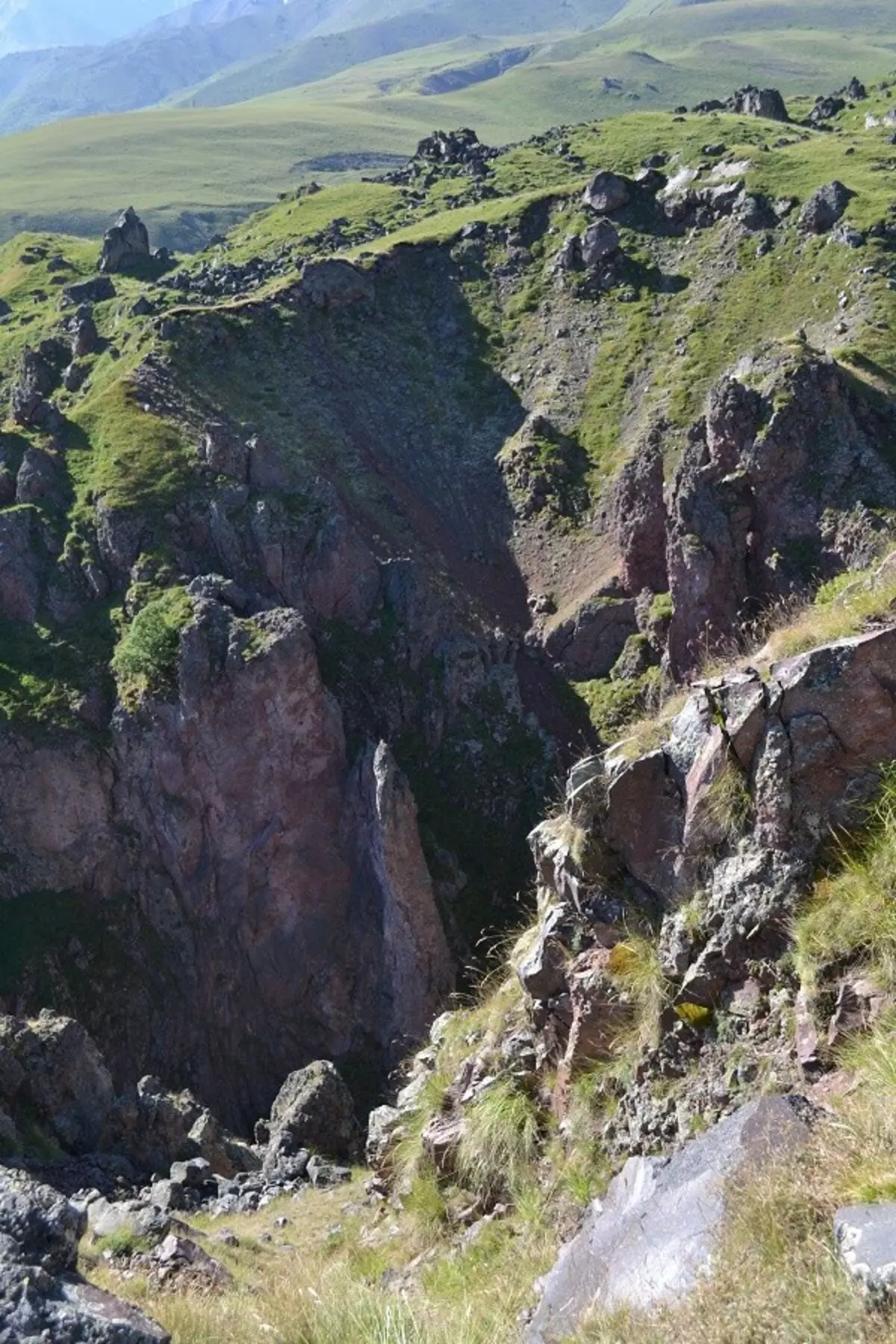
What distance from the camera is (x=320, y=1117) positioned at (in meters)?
28.6

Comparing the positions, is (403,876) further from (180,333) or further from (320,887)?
(180,333)

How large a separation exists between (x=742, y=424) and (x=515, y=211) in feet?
120

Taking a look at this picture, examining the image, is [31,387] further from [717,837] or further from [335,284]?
[717,837]

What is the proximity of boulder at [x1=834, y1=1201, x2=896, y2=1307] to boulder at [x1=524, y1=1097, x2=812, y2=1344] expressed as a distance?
40.7 inches

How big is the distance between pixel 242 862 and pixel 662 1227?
3766cm

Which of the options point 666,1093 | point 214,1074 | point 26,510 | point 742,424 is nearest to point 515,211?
point 742,424

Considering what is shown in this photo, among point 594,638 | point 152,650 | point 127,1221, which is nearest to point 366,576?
point 152,650

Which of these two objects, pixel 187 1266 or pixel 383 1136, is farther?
pixel 383 1136

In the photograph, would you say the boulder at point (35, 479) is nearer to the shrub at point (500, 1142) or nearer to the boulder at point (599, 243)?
the boulder at point (599, 243)

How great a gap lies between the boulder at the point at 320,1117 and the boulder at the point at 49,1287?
19.0 m

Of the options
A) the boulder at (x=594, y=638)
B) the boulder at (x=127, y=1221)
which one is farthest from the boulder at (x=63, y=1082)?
the boulder at (x=594, y=638)

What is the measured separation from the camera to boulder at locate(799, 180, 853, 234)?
216 ft

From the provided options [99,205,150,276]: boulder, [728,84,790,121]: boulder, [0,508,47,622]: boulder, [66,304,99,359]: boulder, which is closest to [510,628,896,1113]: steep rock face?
[0,508,47,622]: boulder

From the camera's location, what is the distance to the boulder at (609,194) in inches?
2950
